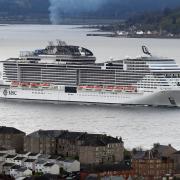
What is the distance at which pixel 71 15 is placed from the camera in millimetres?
139375

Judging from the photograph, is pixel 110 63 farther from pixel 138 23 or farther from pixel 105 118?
pixel 138 23

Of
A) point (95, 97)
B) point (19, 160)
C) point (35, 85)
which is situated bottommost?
point (19, 160)

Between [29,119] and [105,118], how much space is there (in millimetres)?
2162

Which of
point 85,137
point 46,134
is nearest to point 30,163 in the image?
point 85,137

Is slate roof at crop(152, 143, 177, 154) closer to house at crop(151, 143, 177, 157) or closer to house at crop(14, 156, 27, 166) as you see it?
house at crop(151, 143, 177, 157)

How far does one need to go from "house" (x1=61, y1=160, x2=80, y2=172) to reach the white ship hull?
1506cm

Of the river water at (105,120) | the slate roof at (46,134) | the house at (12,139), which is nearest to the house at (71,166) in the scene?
the slate roof at (46,134)

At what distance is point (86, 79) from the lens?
47.5 meters

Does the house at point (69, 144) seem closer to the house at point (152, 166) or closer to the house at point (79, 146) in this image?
the house at point (79, 146)

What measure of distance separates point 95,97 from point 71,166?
1678 centimetres

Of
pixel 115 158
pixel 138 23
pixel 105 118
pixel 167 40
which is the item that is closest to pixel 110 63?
pixel 105 118

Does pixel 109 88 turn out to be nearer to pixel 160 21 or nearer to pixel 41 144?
pixel 41 144

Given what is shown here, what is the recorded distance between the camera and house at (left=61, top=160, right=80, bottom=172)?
2889cm

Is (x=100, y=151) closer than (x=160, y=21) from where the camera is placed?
Yes
